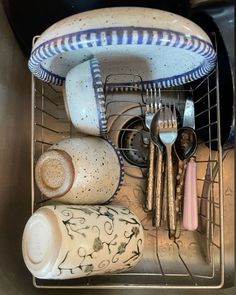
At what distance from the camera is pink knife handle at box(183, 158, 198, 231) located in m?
0.59

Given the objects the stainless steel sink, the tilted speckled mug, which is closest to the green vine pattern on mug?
the tilted speckled mug

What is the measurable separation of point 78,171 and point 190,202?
0.16m

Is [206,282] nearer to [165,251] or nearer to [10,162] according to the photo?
[165,251]

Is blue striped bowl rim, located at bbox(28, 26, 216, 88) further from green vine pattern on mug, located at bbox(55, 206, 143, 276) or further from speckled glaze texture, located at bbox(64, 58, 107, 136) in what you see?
green vine pattern on mug, located at bbox(55, 206, 143, 276)

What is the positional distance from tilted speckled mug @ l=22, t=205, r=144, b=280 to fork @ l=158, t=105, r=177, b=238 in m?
0.07

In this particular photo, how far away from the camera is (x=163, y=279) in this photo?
630 millimetres

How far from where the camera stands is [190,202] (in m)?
0.58

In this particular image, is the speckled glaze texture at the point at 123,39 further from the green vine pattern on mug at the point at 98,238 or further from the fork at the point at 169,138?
the green vine pattern on mug at the point at 98,238

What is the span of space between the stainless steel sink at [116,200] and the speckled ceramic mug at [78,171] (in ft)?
0.33

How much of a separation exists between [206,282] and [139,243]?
166 millimetres

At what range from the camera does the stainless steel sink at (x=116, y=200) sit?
1.98ft

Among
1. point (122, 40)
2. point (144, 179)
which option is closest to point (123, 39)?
point (122, 40)

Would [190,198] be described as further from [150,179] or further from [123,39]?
[123,39]

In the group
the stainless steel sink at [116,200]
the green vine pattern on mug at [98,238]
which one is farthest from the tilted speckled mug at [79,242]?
the stainless steel sink at [116,200]
